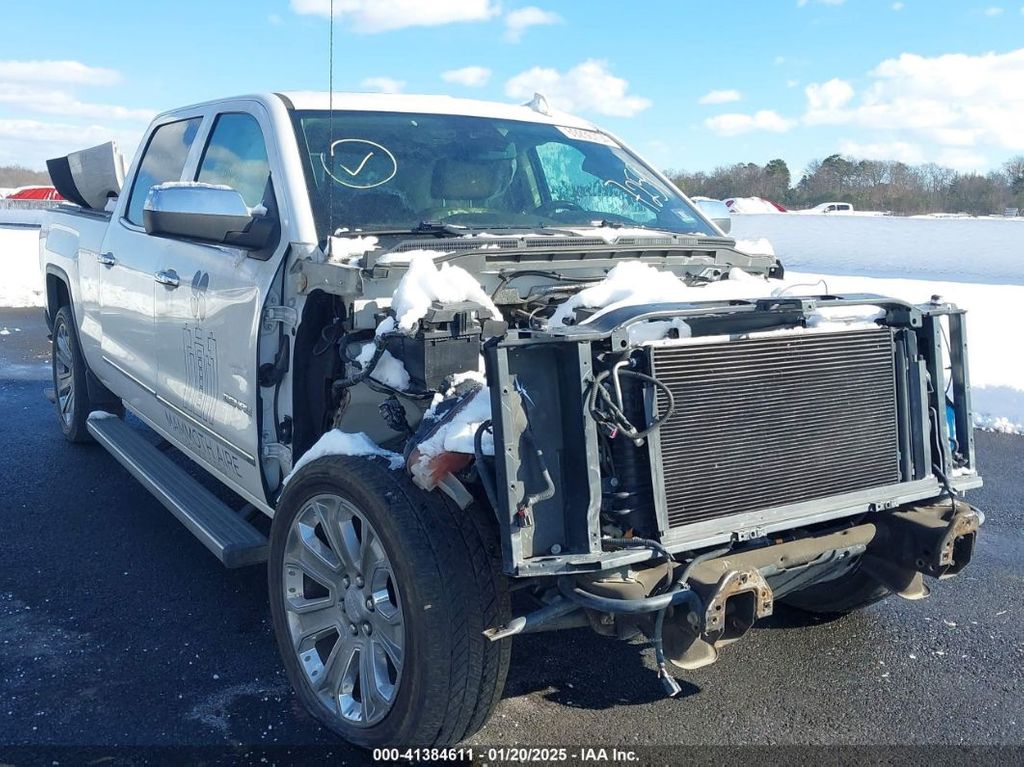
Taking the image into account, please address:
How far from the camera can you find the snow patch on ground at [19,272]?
605 inches

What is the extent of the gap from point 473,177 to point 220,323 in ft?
4.15

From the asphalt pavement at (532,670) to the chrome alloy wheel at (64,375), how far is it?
1.84 meters

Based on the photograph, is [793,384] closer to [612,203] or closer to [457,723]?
[457,723]

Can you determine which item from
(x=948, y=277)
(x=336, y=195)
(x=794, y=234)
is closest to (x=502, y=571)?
(x=336, y=195)

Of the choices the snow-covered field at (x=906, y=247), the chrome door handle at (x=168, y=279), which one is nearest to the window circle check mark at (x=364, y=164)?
the chrome door handle at (x=168, y=279)

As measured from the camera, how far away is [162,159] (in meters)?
5.16

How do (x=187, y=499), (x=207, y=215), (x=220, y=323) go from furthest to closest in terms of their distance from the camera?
1. (x=187, y=499)
2. (x=220, y=323)
3. (x=207, y=215)

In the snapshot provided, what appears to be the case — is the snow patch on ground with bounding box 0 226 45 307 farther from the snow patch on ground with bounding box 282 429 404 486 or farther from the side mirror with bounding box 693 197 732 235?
the snow patch on ground with bounding box 282 429 404 486

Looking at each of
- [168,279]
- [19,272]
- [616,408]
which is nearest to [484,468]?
[616,408]

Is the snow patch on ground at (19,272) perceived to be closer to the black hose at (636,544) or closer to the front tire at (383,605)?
the front tire at (383,605)

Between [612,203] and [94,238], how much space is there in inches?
125

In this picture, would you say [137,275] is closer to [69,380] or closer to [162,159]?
[162,159]

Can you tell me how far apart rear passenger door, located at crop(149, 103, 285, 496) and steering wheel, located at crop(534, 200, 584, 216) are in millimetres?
1209

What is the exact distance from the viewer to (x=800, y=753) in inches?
122
